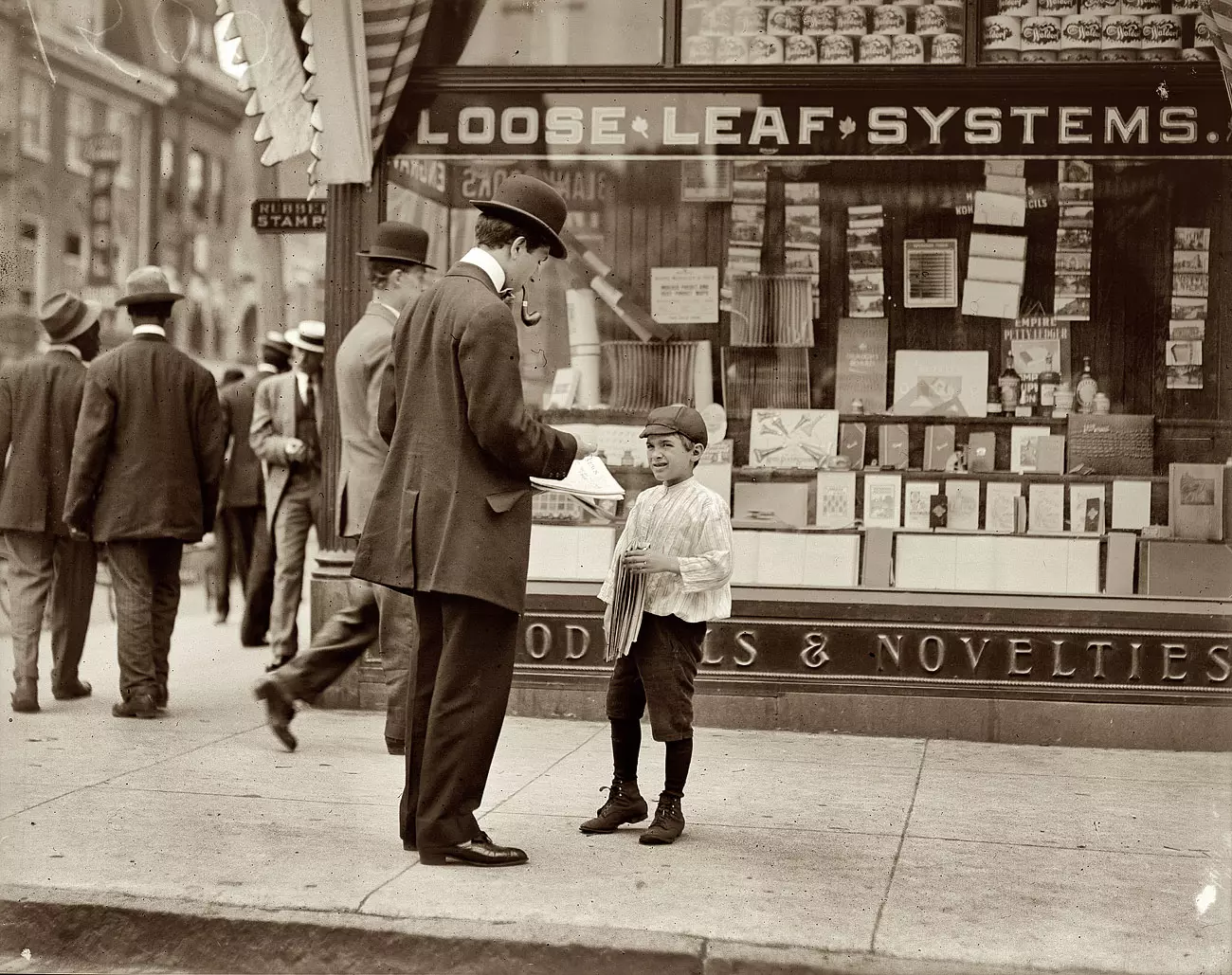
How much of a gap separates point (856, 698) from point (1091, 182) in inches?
112

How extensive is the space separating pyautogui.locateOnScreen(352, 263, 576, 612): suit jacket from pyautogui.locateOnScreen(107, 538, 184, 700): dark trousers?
126 inches

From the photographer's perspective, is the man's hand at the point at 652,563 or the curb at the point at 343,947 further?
Result: the man's hand at the point at 652,563

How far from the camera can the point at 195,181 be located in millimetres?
35812

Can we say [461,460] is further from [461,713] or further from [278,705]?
[278,705]

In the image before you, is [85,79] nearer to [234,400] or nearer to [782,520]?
[234,400]

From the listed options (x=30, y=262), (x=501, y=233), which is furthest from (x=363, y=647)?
(x=30, y=262)

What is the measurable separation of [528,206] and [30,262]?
28260 mm

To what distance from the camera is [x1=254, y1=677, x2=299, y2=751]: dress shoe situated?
6480mm

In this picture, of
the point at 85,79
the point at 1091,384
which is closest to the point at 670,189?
the point at 1091,384

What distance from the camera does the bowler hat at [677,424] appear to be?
17.8 feet

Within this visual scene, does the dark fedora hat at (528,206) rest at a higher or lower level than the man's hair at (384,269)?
higher

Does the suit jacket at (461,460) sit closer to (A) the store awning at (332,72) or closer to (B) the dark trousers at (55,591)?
(A) the store awning at (332,72)

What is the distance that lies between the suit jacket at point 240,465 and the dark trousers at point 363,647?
4.09m

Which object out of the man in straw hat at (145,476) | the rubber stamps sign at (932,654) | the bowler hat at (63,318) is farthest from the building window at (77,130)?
the rubber stamps sign at (932,654)
